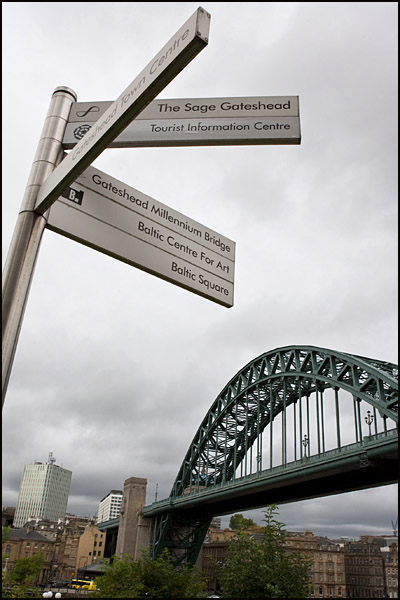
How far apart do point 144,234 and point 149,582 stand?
→ 43.6 feet

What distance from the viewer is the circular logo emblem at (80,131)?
4.25 meters

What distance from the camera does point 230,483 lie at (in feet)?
160

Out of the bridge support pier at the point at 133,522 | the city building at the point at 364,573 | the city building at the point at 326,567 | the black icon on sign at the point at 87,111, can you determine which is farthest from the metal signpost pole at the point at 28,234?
the city building at the point at 364,573

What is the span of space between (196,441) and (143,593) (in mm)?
57110

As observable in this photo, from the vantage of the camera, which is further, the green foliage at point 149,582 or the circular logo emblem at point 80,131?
the green foliage at point 149,582

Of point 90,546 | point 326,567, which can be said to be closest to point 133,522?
point 90,546

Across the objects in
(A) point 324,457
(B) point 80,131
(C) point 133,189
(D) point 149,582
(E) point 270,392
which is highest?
(E) point 270,392

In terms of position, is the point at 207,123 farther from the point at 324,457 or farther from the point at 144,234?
the point at 324,457

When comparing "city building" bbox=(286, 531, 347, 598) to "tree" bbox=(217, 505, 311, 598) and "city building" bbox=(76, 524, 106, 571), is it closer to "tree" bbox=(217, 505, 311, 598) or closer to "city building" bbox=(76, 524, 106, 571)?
"city building" bbox=(76, 524, 106, 571)

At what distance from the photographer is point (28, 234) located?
3.75 meters

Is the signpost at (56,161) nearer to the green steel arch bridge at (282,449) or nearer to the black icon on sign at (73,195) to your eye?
the black icon on sign at (73,195)

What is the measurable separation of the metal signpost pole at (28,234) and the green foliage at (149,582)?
11349 mm

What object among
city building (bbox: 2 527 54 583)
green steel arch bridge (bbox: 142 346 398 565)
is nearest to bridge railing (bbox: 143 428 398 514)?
green steel arch bridge (bbox: 142 346 398 565)

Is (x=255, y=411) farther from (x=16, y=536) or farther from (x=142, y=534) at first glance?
(x=16, y=536)
